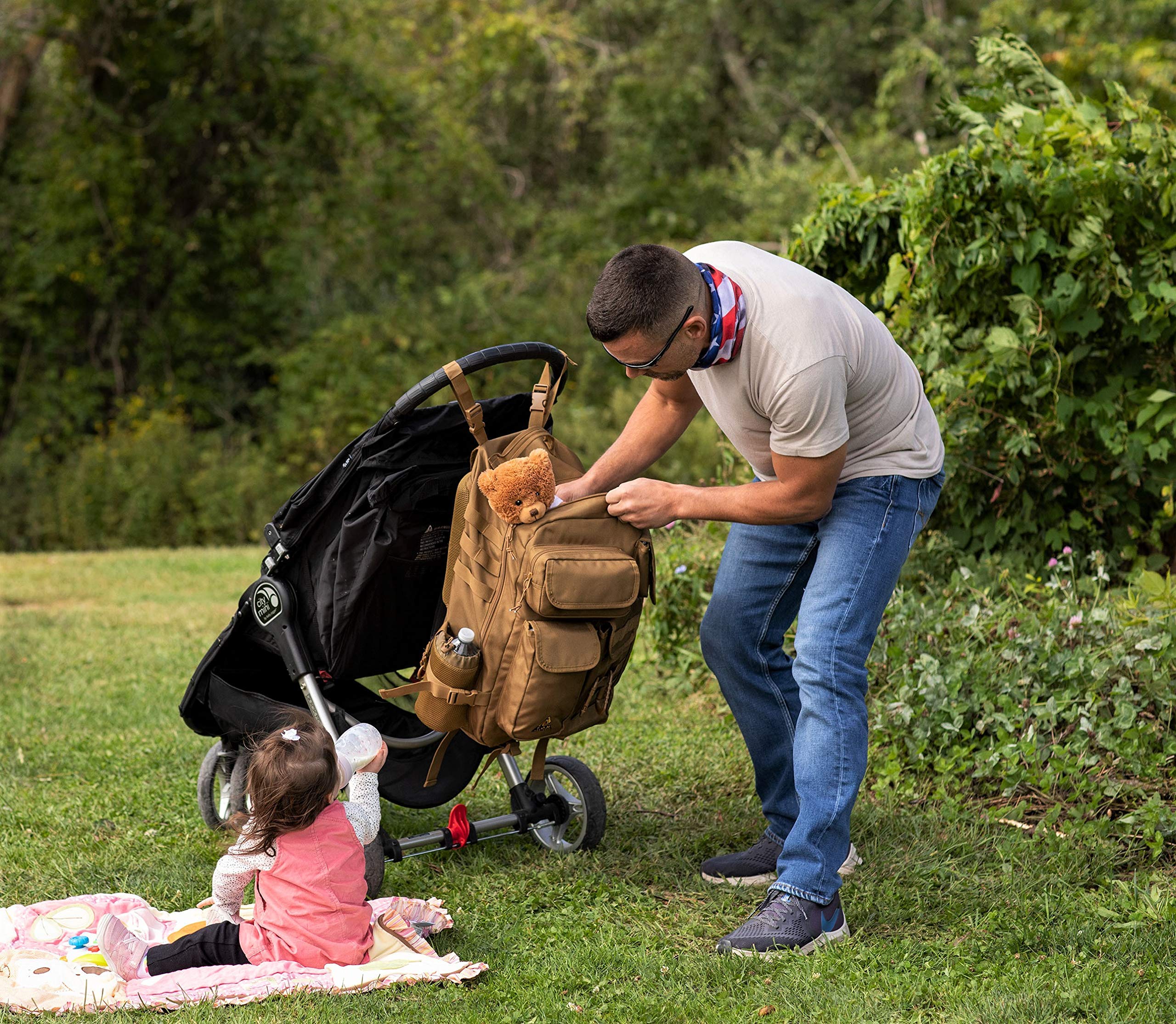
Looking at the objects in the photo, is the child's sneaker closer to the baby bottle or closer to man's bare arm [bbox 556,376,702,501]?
the baby bottle

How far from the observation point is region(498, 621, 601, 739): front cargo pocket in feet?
9.50

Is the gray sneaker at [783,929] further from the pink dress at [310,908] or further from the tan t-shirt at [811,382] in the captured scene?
the tan t-shirt at [811,382]

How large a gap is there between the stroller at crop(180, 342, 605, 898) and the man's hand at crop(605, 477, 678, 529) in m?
0.49

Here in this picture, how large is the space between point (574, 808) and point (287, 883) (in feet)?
3.36

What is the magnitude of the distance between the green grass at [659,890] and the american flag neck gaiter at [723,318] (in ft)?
4.63

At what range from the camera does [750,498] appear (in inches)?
115

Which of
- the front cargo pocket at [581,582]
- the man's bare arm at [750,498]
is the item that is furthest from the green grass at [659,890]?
the man's bare arm at [750,498]

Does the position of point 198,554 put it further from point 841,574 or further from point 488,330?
point 841,574

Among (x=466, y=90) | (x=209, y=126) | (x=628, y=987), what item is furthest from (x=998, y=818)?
(x=466, y=90)

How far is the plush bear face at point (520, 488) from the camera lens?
9.59 feet

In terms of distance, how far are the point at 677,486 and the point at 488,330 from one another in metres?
10.6

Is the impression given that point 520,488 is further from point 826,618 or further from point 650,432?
point 826,618

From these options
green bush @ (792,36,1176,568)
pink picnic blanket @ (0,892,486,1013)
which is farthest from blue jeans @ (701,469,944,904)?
green bush @ (792,36,1176,568)

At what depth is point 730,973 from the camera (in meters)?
2.84
